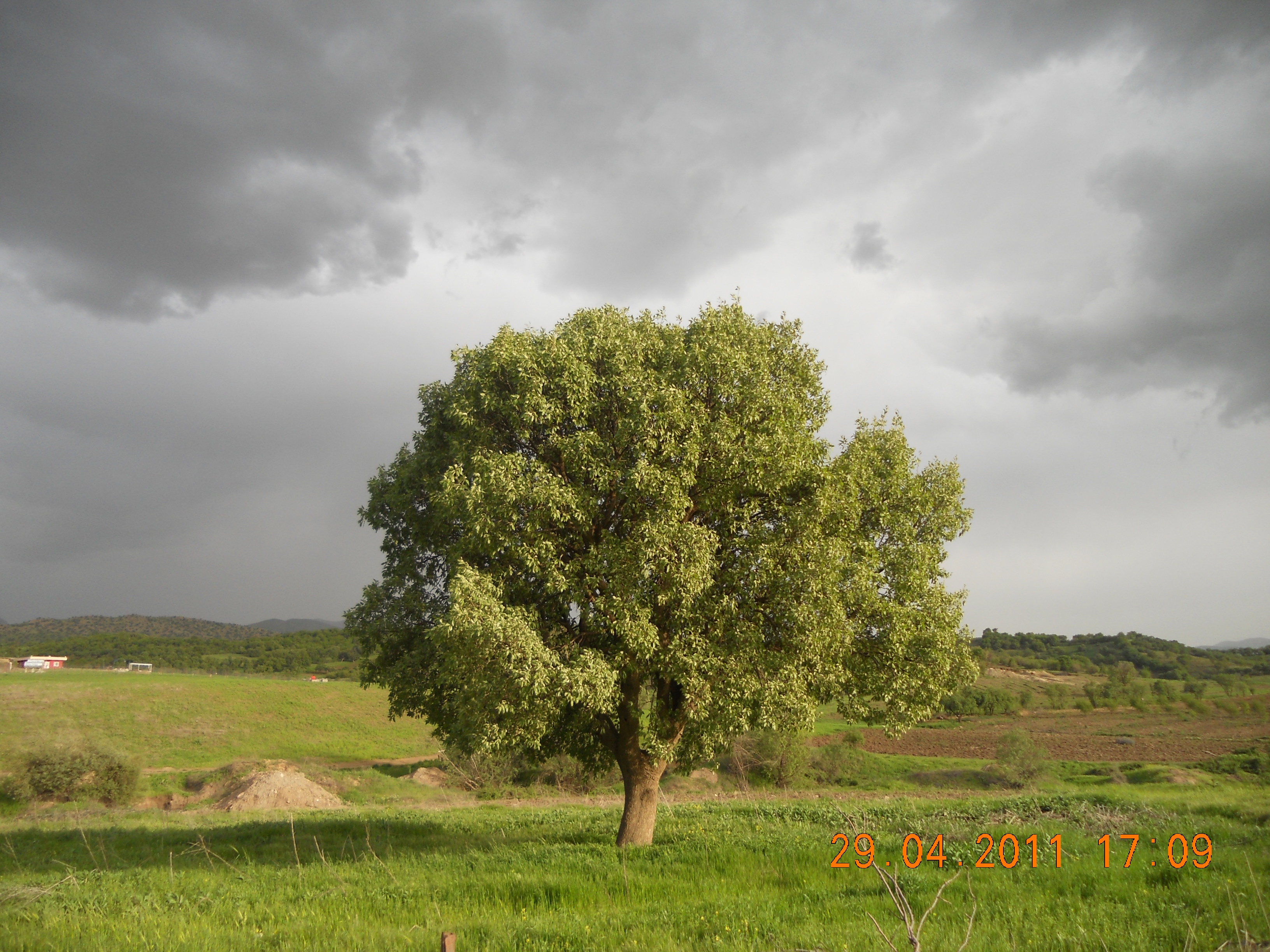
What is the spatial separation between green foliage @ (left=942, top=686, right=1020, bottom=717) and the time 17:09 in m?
80.1

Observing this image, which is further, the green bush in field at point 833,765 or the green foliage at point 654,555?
the green bush in field at point 833,765

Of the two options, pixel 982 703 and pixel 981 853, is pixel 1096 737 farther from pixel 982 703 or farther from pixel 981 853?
pixel 981 853

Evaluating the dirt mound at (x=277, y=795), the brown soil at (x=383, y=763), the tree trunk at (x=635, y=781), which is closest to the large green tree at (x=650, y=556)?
the tree trunk at (x=635, y=781)

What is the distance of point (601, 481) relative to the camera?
13.8 metres

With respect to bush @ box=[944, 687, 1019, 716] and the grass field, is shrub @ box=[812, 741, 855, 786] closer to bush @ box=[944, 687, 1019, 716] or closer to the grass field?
the grass field

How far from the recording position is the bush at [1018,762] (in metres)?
42.7

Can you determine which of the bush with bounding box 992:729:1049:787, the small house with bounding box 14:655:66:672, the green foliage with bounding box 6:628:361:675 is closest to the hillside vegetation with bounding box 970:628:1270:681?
the bush with bounding box 992:729:1049:787

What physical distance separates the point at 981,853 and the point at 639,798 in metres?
7.43

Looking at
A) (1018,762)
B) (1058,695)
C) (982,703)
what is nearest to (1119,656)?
(1058,695)

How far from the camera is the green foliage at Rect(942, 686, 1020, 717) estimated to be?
8669 cm

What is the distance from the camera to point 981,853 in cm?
1298

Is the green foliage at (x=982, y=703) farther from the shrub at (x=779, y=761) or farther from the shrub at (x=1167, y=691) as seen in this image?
the shrub at (x=779, y=761)

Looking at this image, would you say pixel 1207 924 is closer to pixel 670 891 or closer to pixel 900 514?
pixel 670 891

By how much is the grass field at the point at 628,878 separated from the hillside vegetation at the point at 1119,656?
10573 cm
